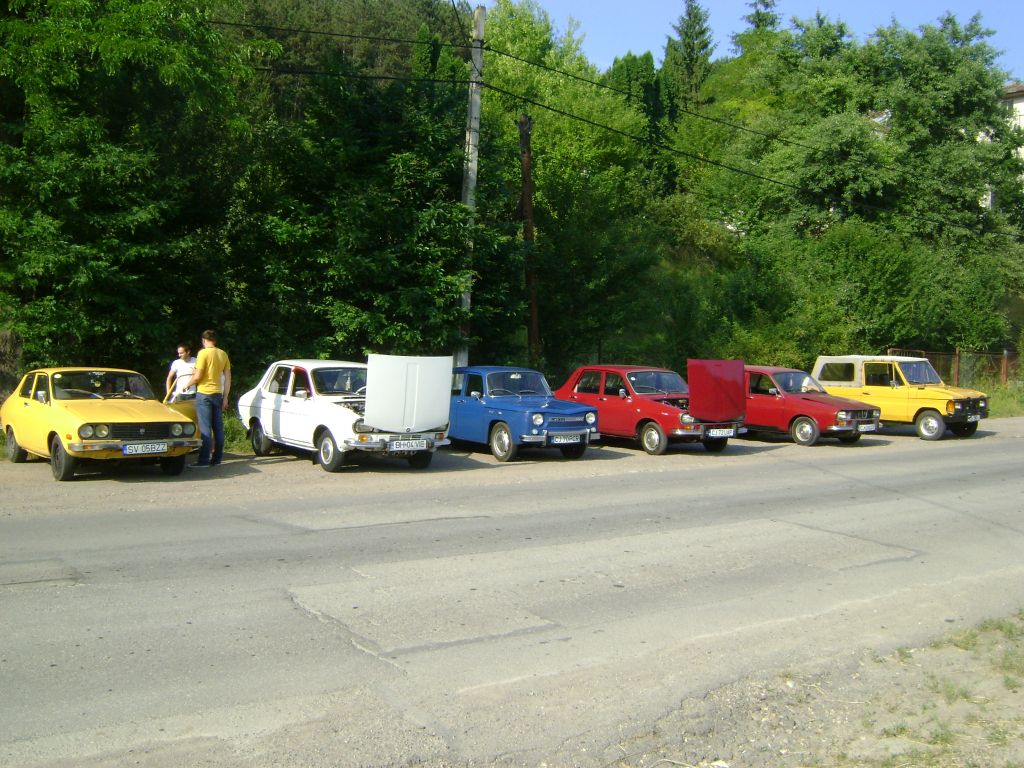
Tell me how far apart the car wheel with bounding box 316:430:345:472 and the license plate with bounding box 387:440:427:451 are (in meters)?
0.75

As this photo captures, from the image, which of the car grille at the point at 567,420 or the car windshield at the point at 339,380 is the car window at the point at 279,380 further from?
the car grille at the point at 567,420

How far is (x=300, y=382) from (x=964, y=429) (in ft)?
54.5

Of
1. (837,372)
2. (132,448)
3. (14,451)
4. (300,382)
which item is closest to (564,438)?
(300,382)

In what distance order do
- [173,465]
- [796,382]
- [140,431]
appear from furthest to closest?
[796,382] → [173,465] → [140,431]

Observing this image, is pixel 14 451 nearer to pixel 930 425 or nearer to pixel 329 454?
pixel 329 454

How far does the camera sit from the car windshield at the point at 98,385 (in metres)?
13.9

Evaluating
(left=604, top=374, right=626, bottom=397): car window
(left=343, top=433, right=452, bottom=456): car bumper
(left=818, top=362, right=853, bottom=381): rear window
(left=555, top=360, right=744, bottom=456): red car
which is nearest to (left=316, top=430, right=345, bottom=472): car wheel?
(left=343, top=433, right=452, bottom=456): car bumper

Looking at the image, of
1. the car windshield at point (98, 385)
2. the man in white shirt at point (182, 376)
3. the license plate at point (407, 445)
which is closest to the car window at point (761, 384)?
the license plate at point (407, 445)

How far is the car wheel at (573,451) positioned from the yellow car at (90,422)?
22.3 ft

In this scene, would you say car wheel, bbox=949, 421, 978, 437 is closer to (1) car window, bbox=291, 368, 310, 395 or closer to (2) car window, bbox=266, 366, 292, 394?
(1) car window, bbox=291, 368, 310, 395

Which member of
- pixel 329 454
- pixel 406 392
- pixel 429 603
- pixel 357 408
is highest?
pixel 406 392

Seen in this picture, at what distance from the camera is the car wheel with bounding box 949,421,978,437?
23717mm

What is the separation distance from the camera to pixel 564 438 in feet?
55.5

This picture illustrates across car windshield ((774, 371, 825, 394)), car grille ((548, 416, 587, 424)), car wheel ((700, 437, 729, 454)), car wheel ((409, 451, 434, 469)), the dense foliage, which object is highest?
the dense foliage
